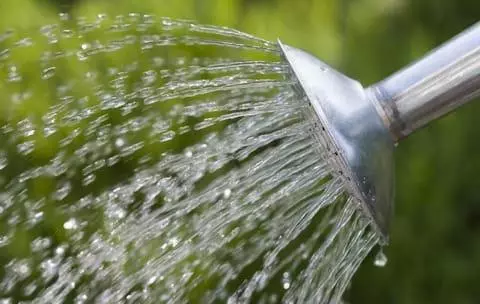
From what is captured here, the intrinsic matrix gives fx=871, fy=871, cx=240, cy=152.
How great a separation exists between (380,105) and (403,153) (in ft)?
2.59

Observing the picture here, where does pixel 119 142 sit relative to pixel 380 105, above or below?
above

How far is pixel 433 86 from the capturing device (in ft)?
2.67

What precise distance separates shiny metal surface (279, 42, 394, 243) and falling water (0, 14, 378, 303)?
1.01ft

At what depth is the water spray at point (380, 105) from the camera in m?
0.81

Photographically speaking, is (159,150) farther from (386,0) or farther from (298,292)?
(386,0)

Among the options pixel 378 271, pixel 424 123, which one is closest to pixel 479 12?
pixel 378 271

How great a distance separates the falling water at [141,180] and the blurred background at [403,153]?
89mm

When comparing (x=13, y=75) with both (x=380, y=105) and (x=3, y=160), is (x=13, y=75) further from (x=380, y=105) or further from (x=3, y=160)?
(x=380, y=105)

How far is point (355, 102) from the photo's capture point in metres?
0.85

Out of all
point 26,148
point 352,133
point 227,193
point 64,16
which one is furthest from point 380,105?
point 64,16

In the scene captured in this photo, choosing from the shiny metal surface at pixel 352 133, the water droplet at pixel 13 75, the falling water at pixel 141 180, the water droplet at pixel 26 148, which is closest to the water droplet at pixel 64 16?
the falling water at pixel 141 180

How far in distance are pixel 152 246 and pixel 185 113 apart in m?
0.24

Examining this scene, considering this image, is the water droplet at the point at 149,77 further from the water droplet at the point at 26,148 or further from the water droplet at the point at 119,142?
the water droplet at the point at 26,148

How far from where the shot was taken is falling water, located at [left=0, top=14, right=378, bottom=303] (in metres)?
1.27
